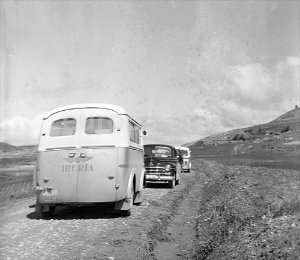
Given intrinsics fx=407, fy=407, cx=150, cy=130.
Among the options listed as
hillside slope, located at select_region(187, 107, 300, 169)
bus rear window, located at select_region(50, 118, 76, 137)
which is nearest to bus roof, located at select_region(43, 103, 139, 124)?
bus rear window, located at select_region(50, 118, 76, 137)

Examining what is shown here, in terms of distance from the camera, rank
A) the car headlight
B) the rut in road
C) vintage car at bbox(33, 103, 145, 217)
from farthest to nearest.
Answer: the car headlight < vintage car at bbox(33, 103, 145, 217) < the rut in road

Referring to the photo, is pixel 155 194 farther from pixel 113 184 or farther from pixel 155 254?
pixel 155 254

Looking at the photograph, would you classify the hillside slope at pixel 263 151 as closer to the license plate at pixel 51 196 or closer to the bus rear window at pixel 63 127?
the bus rear window at pixel 63 127

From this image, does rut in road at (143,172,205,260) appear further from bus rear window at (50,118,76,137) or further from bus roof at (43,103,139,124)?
bus rear window at (50,118,76,137)

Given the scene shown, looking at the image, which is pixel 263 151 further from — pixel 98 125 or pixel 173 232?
pixel 98 125

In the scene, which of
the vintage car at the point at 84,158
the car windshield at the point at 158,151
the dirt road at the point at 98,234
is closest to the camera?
the dirt road at the point at 98,234

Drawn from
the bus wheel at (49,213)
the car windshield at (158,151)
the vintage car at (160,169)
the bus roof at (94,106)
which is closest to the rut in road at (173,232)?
the bus wheel at (49,213)

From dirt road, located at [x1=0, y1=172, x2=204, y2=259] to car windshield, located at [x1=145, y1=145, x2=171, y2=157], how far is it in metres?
7.92

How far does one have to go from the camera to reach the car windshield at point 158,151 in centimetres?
2375

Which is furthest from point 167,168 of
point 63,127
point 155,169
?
point 63,127

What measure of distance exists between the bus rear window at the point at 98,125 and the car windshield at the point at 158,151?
11.0m

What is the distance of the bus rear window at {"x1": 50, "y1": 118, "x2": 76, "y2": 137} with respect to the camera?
41.4 feet

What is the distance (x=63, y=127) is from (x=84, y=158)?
136 centimetres

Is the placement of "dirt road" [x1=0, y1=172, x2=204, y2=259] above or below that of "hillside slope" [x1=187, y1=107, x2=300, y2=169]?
below
